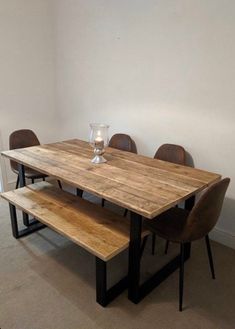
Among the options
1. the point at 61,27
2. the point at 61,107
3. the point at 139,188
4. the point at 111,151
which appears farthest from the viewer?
the point at 61,107

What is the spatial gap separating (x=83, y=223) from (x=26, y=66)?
7.83 feet

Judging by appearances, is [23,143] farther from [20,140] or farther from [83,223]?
[83,223]

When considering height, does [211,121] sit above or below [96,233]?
above

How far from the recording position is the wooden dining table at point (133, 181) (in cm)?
163

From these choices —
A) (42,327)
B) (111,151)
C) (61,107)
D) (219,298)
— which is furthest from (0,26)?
(219,298)

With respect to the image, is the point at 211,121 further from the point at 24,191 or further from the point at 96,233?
the point at 24,191

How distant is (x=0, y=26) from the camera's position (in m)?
3.09

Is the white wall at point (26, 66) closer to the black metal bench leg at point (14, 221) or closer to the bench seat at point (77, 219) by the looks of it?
the black metal bench leg at point (14, 221)

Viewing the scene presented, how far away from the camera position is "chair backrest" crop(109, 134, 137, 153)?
2.90 m

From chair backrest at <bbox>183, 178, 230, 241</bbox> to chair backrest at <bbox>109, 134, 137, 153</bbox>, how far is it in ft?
4.28

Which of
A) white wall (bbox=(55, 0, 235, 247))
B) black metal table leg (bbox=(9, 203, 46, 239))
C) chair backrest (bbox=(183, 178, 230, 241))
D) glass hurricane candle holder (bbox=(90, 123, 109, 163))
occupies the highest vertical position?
white wall (bbox=(55, 0, 235, 247))

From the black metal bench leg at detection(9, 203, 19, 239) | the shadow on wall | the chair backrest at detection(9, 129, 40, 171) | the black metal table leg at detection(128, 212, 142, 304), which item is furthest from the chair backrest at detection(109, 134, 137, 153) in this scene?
the black metal table leg at detection(128, 212, 142, 304)

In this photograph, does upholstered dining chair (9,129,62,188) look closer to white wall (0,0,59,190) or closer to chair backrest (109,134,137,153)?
white wall (0,0,59,190)

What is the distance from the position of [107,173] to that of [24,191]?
0.89 m
